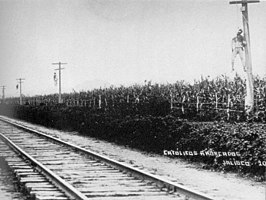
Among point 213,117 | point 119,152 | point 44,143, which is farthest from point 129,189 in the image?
point 213,117

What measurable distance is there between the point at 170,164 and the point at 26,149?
5.95 m

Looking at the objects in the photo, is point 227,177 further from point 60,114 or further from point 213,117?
→ point 60,114

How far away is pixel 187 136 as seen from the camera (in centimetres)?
1221

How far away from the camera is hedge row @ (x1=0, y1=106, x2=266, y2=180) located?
9.54 meters

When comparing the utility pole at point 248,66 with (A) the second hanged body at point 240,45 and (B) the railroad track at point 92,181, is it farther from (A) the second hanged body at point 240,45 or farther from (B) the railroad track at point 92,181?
(B) the railroad track at point 92,181

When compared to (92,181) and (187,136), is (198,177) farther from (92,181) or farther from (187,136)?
(187,136)

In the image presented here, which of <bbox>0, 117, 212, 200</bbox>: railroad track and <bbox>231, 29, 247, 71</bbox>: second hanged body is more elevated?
<bbox>231, 29, 247, 71</bbox>: second hanged body

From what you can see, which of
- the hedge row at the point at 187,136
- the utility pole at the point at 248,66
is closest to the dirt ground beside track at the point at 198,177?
the hedge row at the point at 187,136

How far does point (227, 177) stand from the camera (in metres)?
9.64

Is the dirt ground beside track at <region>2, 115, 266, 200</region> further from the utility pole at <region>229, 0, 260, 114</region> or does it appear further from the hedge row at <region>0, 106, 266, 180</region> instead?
the utility pole at <region>229, 0, 260, 114</region>

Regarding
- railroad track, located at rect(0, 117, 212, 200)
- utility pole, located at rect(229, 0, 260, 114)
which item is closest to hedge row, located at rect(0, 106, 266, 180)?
railroad track, located at rect(0, 117, 212, 200)

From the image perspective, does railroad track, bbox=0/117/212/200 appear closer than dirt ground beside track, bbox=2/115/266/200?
Yes

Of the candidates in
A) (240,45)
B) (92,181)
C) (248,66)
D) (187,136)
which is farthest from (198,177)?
(240,45)

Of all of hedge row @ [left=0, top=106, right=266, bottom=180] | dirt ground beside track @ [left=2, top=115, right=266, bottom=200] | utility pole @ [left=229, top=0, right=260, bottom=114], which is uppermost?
utility pole @ [left=229, top=0, right=260, bottom=114]
